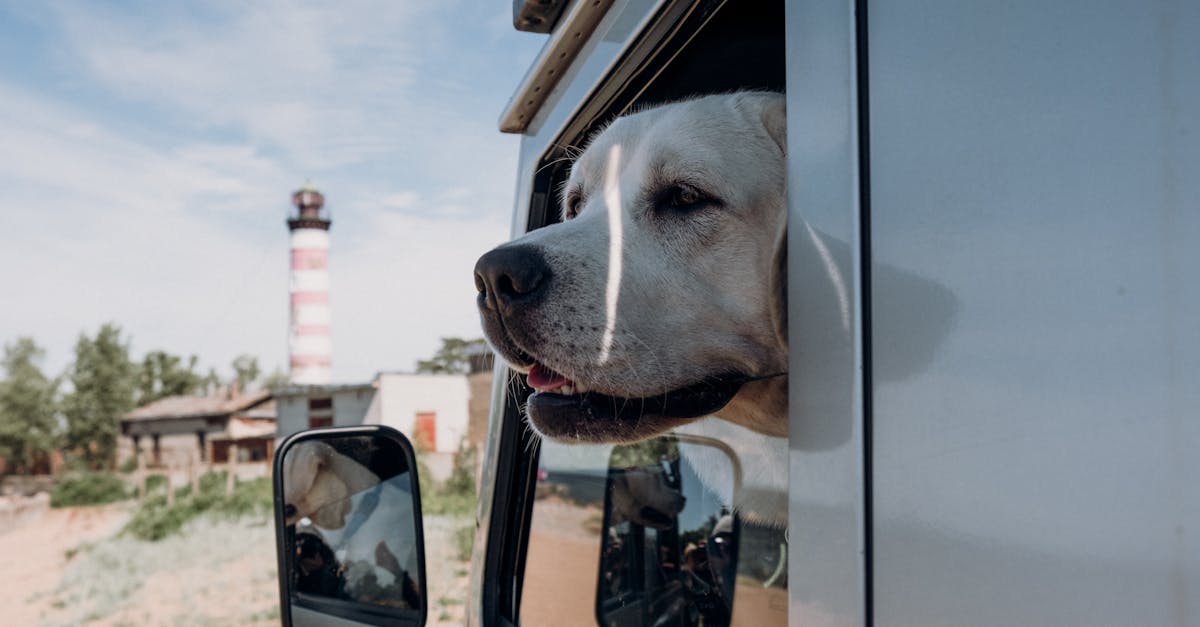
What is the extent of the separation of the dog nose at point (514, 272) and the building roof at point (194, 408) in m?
39.9

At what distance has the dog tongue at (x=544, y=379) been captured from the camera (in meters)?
1.64

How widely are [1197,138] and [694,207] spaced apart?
1064 millimetres

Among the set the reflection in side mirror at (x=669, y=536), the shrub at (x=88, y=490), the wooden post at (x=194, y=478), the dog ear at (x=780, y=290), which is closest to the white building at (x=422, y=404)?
the wooden post at (x=194, y=478)

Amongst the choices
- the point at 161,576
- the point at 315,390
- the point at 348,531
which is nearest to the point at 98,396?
the point at 315,390

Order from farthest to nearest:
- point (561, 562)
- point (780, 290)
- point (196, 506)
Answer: point (196, 506) < point (561, 562) < point (780, 290)

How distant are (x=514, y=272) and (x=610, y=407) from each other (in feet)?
0.89

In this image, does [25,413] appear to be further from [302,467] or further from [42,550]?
[302,467]

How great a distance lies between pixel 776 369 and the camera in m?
1.37

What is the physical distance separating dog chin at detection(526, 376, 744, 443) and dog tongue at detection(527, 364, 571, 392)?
0.6 inches

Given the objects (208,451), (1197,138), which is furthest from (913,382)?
(208,451)

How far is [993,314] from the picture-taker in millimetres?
722

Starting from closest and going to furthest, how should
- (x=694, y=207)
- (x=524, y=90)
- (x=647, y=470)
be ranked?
1. (x=694, y=207)
2. (x=647, y=470)
3. (x=524, y=90)

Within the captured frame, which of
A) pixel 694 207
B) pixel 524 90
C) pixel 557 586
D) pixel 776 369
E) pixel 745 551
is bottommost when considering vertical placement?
pixel 557 586

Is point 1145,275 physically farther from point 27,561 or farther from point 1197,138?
point 27,561
